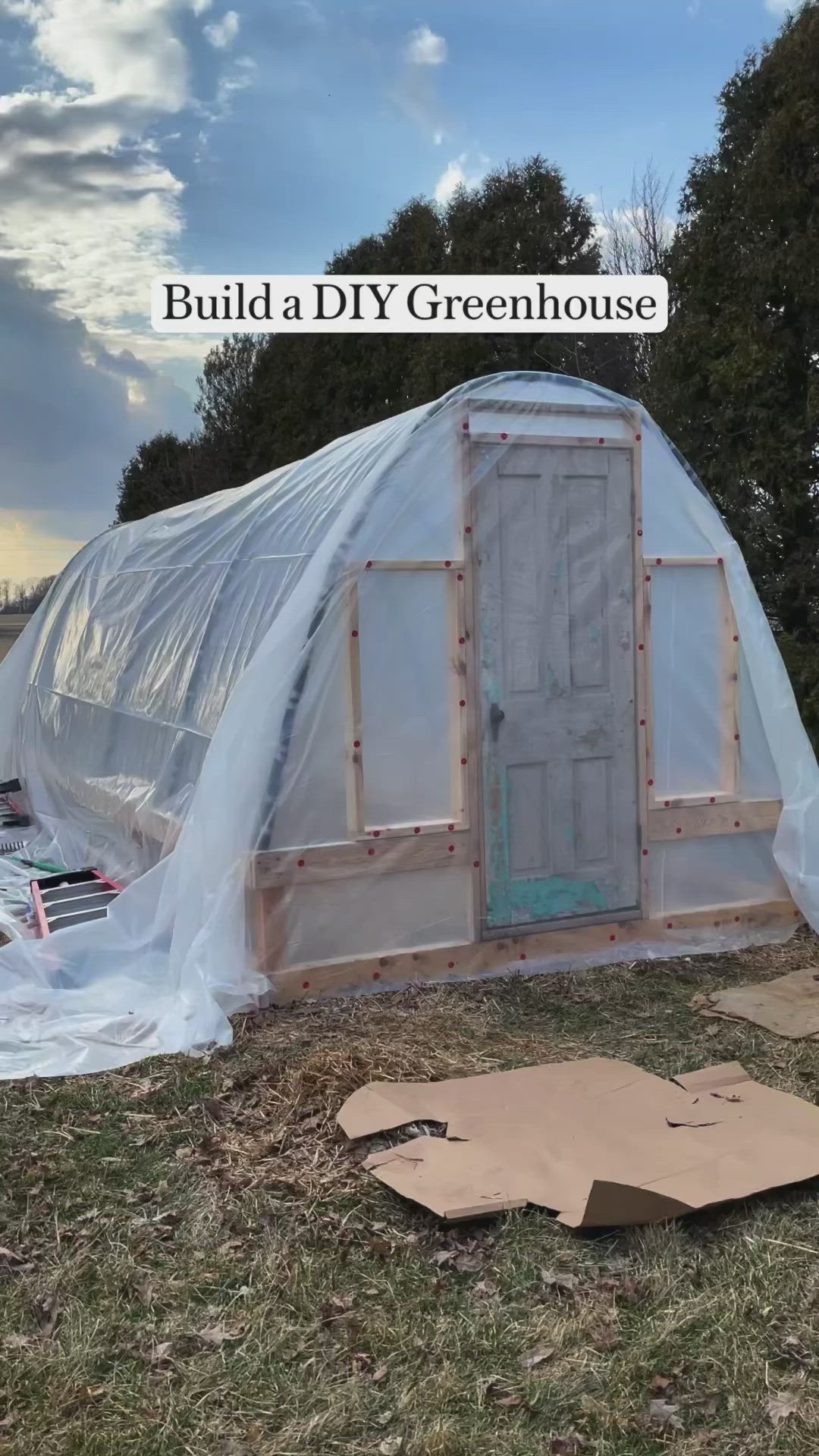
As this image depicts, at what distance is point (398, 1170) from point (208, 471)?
2195 centimetres

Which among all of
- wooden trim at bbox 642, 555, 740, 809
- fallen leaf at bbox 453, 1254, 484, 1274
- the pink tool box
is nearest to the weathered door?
wooden trim at bbox 642, 555, 740, 809

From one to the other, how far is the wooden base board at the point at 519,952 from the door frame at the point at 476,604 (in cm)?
7

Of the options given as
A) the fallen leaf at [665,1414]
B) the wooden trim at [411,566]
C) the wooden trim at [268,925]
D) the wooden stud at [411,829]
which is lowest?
the fallen leaf at [665,1414]

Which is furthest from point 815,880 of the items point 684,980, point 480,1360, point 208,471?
point 208,471

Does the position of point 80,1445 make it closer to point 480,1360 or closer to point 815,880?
point 480,1360

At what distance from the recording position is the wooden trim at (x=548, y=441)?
5855mm

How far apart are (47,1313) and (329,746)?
287 cm

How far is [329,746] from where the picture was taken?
553 centimetres

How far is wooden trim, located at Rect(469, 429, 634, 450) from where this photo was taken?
5.86 m

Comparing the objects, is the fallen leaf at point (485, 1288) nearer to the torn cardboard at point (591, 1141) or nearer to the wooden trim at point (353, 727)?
the torn cardboard at point (591, 1141)

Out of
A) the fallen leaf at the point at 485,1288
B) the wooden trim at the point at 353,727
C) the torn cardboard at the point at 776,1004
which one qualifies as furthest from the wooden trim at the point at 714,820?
the fallen leaf at the point at 485,1288

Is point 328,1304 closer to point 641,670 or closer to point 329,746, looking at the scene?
point 329,746

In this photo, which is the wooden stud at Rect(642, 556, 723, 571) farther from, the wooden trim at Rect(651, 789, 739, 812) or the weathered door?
the wooden trim at Rect(651, 789, 739, 812)

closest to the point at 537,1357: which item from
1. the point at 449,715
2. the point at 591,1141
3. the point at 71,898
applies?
the point at 591,1141
